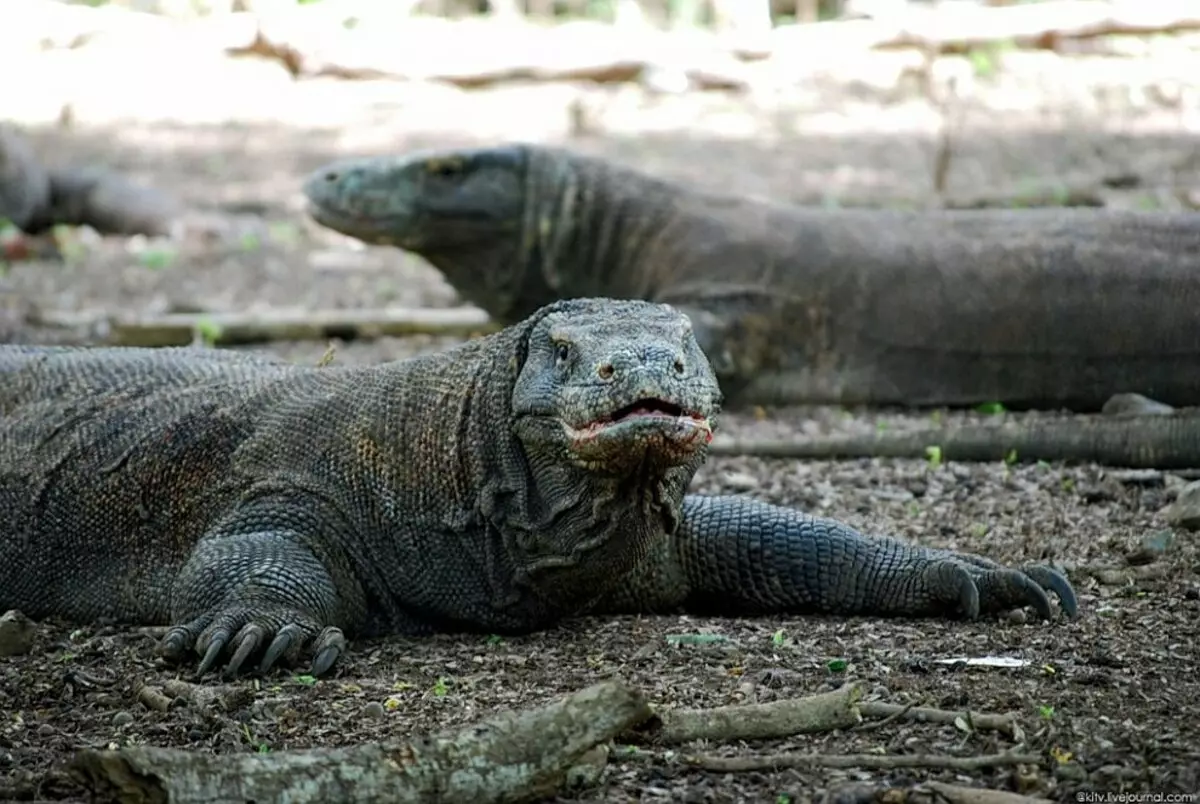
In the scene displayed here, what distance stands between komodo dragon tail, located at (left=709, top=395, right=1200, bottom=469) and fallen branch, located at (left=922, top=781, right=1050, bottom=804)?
12.5 feet

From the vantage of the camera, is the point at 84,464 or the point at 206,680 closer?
the point at 206,680

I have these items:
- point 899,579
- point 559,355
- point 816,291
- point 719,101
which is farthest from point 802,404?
point 719,101

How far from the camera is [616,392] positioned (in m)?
4.54

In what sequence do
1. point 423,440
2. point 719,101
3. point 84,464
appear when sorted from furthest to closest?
point 719,101 < point 84,464 < point 423,440

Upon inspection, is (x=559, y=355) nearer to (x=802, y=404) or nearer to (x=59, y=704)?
(x=59, y=704)

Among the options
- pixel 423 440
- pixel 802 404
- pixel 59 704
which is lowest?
pixel 802 404

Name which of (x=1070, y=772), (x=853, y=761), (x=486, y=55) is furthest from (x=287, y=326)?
(x=486, y=55)

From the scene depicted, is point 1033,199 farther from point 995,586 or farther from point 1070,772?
point 1070,772

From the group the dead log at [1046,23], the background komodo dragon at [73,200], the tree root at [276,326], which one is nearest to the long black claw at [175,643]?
the tree root at [276,326]

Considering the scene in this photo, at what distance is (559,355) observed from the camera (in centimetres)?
482

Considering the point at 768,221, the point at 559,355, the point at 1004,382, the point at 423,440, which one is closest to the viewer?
the point at 559,355

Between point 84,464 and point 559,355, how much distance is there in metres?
1.63

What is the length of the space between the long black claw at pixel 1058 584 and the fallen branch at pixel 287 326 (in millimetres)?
5786

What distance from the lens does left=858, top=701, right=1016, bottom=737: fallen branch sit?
4008 mm
